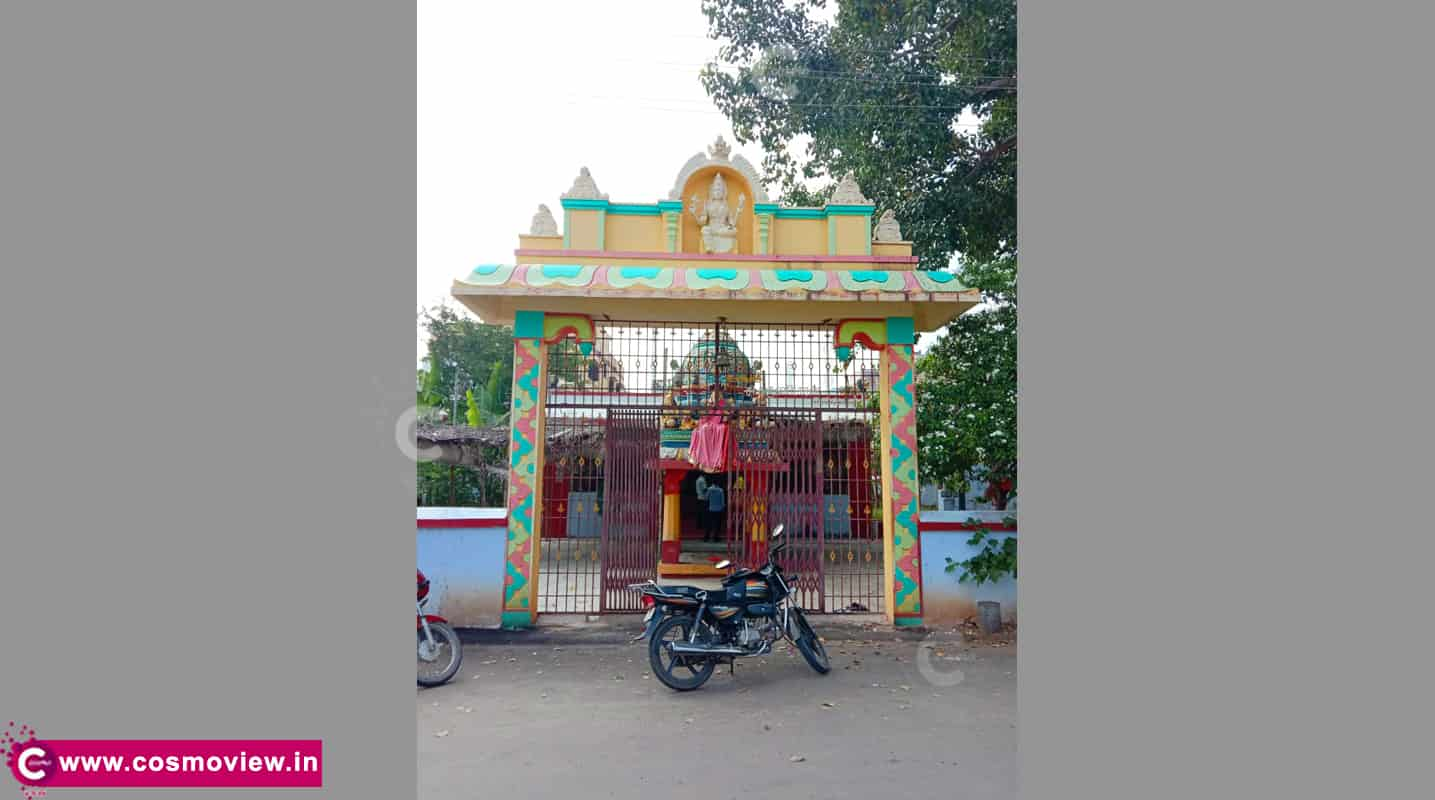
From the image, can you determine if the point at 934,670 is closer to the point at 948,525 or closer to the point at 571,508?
the point at 948,525

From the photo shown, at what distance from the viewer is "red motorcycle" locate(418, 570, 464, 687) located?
17.8 feet

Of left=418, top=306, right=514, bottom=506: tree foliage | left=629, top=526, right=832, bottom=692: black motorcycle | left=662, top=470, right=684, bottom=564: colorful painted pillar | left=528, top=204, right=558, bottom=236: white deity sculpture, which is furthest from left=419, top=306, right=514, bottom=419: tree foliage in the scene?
left=629, top=526, right=832, bottom=692: black motorcycle

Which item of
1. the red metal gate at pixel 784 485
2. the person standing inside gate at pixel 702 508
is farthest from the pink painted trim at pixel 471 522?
the person standing inside gate at pixel 702 508

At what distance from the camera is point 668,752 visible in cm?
419

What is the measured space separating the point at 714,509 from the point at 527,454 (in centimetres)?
908

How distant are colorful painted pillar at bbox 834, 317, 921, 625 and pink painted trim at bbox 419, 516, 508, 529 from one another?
370cm

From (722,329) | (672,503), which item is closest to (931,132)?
(722,329)

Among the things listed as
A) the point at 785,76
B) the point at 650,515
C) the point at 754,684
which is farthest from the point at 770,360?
the point at 785,76

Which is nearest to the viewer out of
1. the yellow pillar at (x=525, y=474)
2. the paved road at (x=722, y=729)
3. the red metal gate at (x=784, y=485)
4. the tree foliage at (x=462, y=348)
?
the paved road at (x=722, y=729)

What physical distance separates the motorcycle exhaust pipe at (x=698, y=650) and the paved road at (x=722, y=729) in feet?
0.91

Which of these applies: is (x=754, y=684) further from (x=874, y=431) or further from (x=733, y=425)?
(x=874, y=431)

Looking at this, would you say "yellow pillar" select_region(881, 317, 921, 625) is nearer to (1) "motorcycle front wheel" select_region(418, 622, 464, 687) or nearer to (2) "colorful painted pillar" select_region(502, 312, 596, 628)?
(2) "colorful painted pillar" select_region(502, 312, 596, 628)
